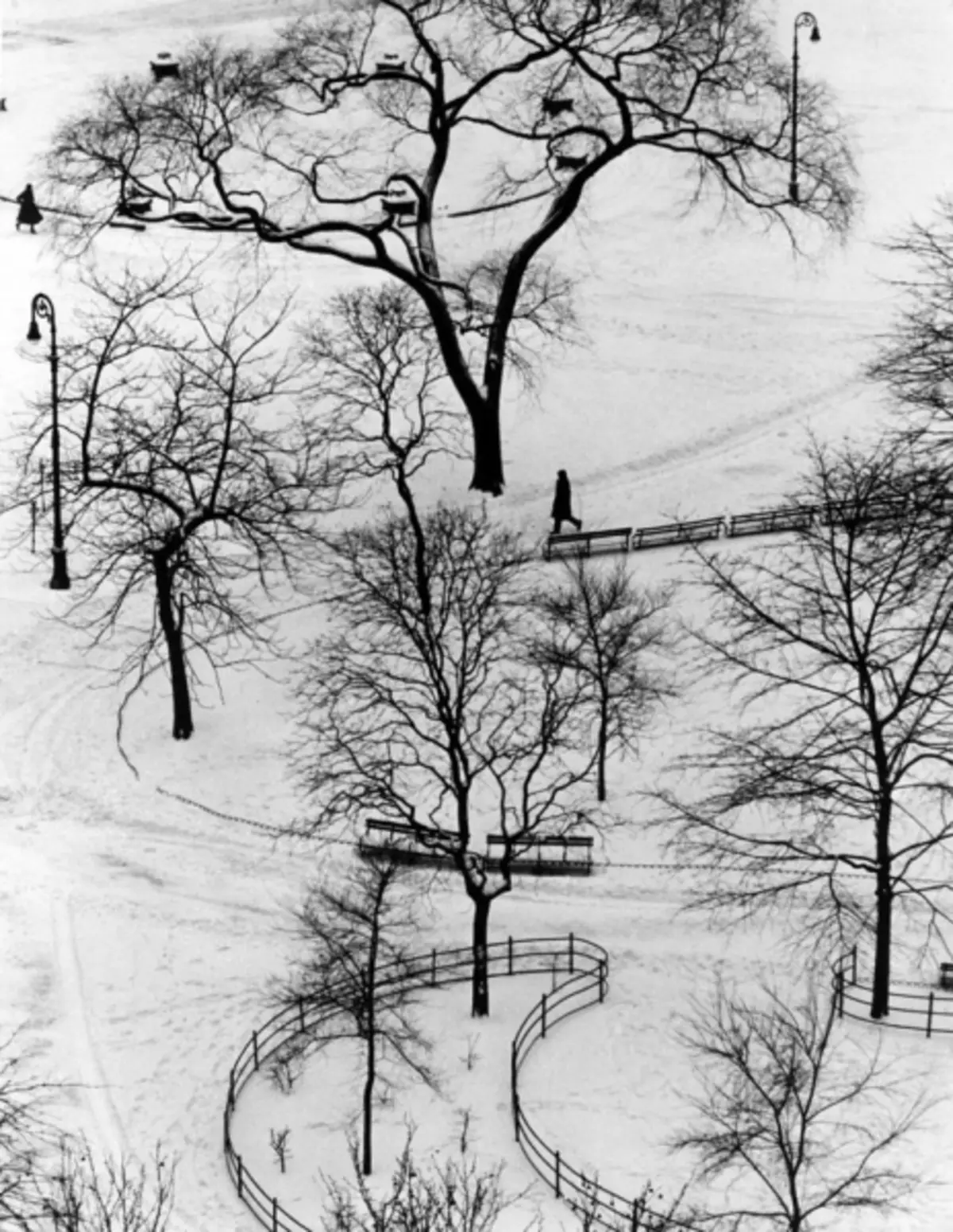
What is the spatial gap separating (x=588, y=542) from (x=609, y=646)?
5176mm

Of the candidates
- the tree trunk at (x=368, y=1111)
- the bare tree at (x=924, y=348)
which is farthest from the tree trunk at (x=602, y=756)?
the tree trunk at (x=368, y=1111)

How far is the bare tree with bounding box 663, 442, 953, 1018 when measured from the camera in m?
31.7

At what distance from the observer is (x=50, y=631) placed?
132 feet

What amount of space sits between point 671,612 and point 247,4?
31917mm

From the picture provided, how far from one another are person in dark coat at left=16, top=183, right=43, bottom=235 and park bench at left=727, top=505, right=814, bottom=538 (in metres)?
18.6

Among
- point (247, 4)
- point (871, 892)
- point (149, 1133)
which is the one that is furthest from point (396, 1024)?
point (247, 4)

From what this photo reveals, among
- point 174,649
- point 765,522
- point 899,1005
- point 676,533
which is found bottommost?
point 899,1005

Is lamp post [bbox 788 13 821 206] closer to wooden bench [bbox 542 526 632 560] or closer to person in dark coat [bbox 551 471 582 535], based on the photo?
person in dark coat [bbox 551 471 582 535]

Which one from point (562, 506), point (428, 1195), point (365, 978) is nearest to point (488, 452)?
point (562, 506)

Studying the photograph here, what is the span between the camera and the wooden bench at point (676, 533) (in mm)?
41438

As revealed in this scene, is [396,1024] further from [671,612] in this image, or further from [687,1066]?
[671,612]

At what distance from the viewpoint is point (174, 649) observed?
37438 mm

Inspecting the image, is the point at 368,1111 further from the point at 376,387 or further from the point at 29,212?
the point at 29,212

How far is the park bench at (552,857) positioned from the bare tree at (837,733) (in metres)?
1.38
